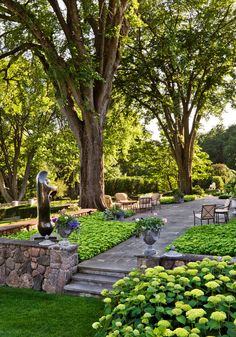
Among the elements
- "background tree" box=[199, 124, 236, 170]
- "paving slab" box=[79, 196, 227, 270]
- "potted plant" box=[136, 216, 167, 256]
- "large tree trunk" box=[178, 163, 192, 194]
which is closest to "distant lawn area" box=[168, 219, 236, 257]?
"paving slab" box=[79, 196, 227, 270]

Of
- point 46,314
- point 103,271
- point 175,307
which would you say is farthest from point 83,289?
point 175,307

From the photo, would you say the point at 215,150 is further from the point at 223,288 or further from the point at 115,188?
the point at 223,288

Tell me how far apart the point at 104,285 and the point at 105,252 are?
6.15ft

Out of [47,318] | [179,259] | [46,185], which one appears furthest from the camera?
[46,185]

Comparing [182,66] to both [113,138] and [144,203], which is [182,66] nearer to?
[144,203]

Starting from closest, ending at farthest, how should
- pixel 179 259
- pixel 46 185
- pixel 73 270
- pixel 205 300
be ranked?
pixel 205 300 → pixel 179 259 → pixel 73 270 → pixel 46 185

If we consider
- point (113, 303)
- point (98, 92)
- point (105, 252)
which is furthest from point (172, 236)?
point (98, 92)

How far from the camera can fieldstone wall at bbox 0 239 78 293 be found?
675cm

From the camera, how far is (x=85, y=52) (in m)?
13.2

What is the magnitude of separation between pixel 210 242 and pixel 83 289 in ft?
9.79

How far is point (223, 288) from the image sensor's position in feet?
12.5

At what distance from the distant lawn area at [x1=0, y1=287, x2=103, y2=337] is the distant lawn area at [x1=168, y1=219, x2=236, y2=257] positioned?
2396 mm

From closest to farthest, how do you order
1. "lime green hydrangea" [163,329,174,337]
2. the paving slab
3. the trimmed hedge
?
"lime green hydrangea" [163,329,174,337]
the paving slab
the trimmed hedge

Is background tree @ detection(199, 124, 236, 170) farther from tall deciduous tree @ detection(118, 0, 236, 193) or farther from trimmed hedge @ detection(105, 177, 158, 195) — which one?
tall deciduous tree @ detection(118, 0, 236, 193)
